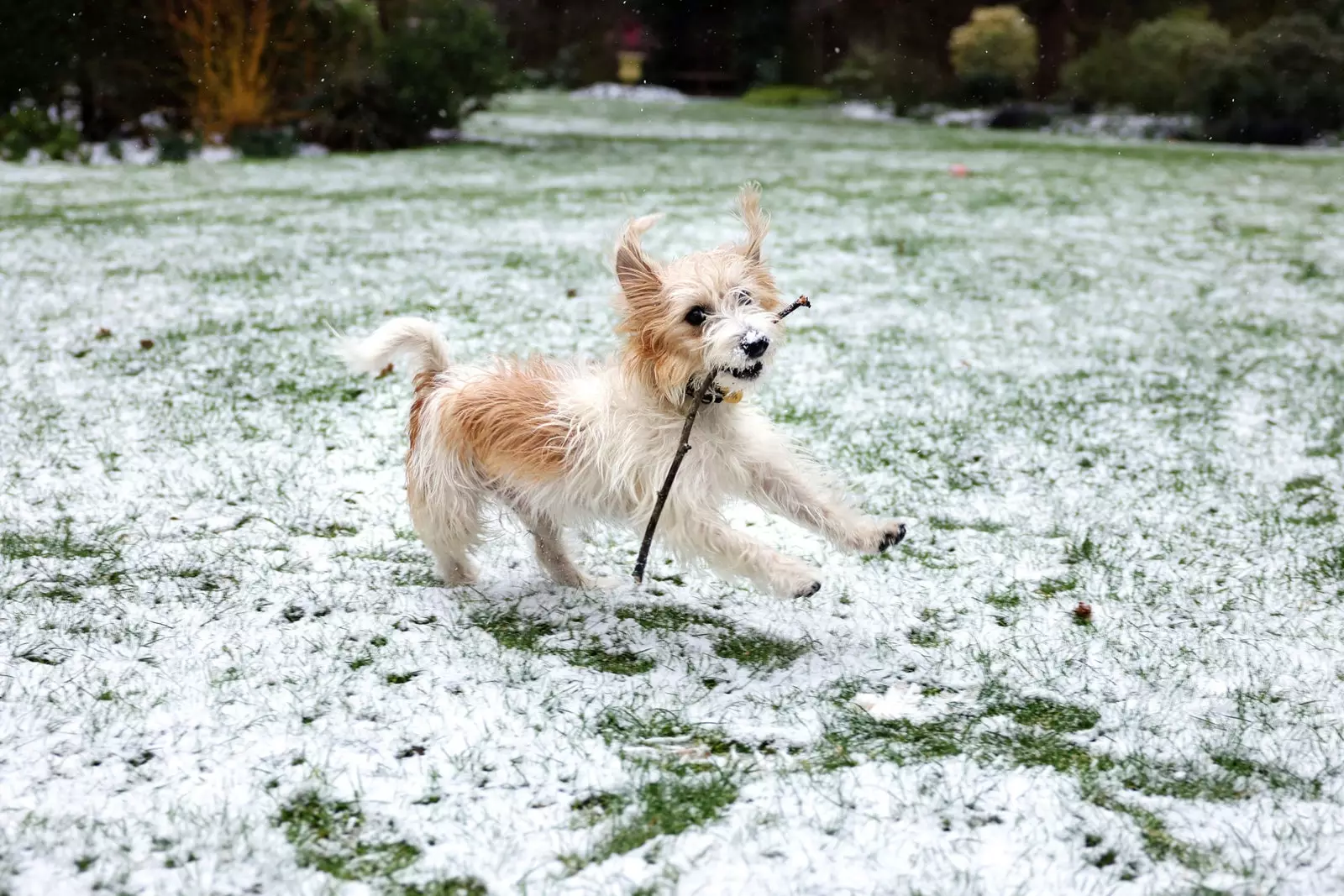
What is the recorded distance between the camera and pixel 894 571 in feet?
14.4

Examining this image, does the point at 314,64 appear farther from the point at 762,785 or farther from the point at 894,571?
the point at 762,785

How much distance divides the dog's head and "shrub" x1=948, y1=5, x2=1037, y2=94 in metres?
30.4

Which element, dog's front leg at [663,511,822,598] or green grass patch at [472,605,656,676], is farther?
green grass patch at [472,605,656,676]

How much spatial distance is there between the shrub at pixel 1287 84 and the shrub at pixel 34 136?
20866mm

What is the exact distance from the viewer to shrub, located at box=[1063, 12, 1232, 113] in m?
26.1

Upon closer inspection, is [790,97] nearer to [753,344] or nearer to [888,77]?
[888,77]

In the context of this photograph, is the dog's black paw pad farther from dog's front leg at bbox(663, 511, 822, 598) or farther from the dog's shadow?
→ the dog's shadow

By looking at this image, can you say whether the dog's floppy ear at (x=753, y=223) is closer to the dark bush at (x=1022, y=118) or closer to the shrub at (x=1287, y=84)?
the shrub at (x=1287, y=84)

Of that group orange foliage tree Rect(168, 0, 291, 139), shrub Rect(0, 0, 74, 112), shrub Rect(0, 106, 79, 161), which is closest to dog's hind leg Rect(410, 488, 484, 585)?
shrub Rect(0, 106, 79, 161)

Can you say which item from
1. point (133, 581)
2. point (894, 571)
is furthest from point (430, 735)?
point (894, 571)

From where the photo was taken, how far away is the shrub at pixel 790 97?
1551 inches

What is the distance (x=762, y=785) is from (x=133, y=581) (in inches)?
94.3

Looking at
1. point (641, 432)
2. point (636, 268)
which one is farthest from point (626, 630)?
point (636, 268)

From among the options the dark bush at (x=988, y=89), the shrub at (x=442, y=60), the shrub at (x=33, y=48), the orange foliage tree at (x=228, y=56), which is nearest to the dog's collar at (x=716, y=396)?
the orange foliage tree at (x=228, y=56)
